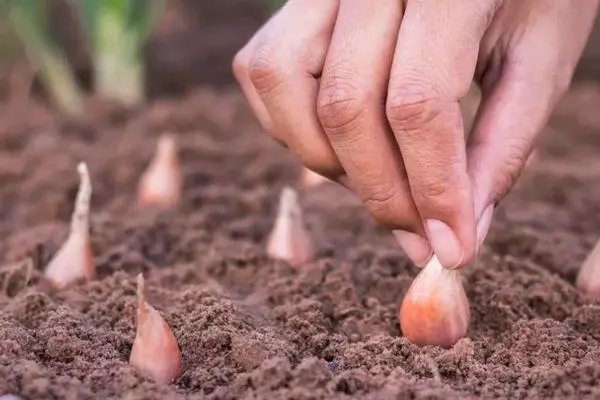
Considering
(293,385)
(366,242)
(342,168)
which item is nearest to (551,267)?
(366,242)

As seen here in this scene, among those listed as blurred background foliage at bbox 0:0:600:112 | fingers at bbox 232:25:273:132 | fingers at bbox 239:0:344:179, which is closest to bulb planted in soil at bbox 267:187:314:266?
fingers at bbox 232:25:273:132

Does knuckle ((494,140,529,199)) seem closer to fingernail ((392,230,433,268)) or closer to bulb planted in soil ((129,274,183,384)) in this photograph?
fingernail ((392,230,433,268))

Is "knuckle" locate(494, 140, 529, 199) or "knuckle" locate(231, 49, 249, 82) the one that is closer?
"knuckle" locate(494, 140, 529, 199)

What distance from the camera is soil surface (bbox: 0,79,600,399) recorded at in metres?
0.96

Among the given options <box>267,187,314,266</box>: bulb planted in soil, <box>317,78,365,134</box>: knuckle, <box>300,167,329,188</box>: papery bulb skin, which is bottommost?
<box>300,167,329,188</box>: papery bulb skin

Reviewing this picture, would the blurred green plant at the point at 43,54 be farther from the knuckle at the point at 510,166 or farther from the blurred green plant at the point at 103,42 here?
the knuckle at the point at 510,166

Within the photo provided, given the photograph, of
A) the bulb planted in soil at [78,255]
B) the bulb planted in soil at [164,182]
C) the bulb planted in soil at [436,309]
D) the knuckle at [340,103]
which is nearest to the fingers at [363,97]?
the knuckle at [340,103]

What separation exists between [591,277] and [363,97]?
44 cm

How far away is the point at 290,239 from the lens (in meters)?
1.36

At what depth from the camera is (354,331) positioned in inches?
44.4

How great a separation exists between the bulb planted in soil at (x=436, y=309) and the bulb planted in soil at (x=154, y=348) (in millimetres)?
266

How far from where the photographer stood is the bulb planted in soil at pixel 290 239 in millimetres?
1357

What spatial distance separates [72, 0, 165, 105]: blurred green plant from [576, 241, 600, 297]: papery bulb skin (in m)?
1.40

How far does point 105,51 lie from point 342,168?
1441 mm
